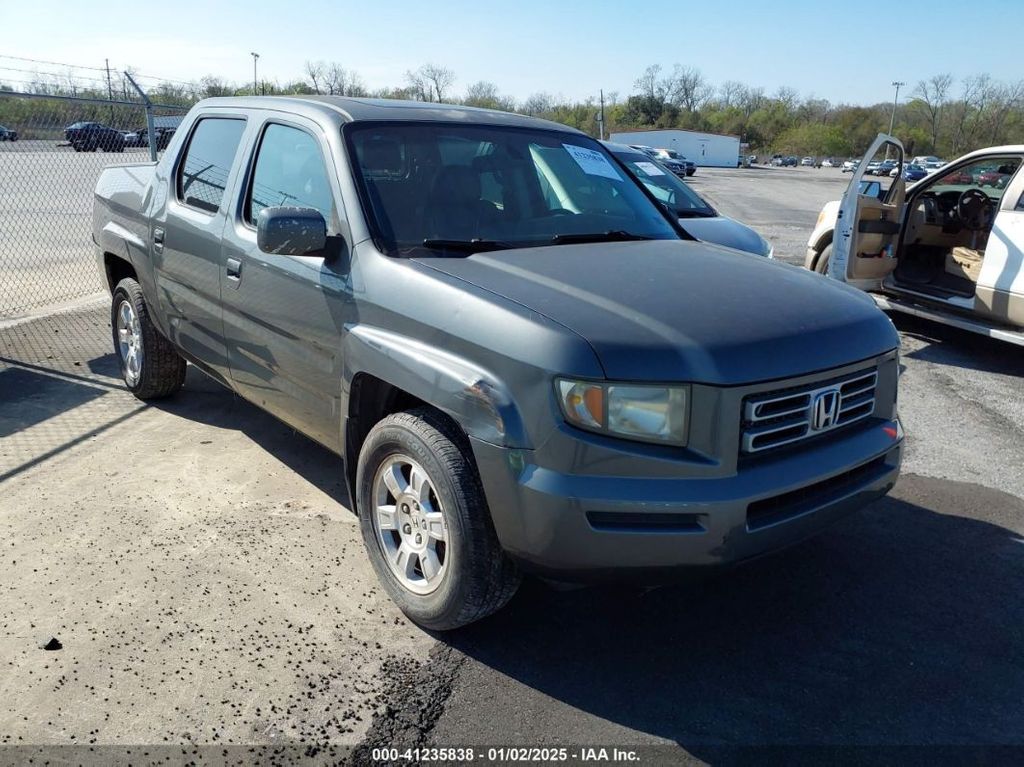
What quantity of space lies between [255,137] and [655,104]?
122036 mm

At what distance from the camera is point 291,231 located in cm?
320

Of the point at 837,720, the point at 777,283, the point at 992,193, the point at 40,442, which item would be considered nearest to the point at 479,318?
the point at 777,283

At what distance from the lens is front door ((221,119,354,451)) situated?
3.46 m

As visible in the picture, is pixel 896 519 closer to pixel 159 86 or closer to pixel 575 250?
pixel 575 250

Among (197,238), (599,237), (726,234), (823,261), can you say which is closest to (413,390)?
(599,237)

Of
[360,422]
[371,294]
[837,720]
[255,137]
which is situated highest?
[255,137]

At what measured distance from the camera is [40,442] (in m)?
5.02

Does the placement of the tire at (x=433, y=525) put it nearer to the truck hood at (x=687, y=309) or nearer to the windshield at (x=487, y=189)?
the truck hood at (x=687, y=309)

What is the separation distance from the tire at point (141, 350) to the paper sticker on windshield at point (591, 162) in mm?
2875

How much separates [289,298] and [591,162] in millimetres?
1730

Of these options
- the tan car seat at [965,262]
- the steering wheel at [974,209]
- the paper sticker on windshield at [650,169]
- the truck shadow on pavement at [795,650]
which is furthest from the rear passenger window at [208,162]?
the steering wheel at [974,209]

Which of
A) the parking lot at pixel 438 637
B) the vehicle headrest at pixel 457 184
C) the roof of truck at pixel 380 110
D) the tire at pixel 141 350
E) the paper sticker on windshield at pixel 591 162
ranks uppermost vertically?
the roof of truck at pixel 380 110

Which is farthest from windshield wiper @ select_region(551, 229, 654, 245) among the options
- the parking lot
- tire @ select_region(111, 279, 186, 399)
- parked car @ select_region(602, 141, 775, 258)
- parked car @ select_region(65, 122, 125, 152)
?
parked car @ select_region(65, 122, 125, 152)

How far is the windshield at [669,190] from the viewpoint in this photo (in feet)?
28.3
